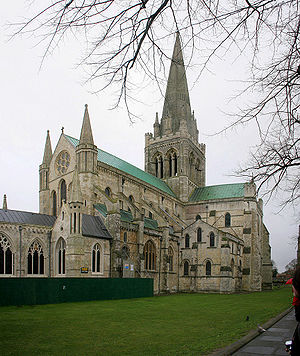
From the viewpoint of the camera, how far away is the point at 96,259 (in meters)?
30.5

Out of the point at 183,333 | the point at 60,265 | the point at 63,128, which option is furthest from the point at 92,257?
the point at 183,333

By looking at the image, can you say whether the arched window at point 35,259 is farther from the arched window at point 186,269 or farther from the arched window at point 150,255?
the arched window at point 186,269

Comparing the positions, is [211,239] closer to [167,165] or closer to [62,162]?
[167,165]

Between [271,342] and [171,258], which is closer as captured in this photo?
[271,342]

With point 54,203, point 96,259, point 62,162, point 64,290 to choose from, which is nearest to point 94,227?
point 96,259

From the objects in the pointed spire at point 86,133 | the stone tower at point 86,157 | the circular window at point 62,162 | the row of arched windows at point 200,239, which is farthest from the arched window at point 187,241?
the pointed spire at point 86,133

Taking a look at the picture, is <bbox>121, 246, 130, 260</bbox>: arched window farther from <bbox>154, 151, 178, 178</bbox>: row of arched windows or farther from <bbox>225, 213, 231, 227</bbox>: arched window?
<bbox>154, 151, 178, 178</bbox>: row of arched windows

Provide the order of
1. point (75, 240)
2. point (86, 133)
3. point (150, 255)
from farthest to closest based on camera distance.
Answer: point (150, 255), point (86, 133), point (75, 240)

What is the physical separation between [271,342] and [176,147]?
160ft

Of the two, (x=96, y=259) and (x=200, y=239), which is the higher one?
(x=200, y=239)

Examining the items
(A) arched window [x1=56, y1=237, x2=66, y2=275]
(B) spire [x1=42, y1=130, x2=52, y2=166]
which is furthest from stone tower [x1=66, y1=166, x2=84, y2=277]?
(B) spire [x1=42, y1=130, x2=52, y2=166]

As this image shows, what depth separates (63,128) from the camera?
39406 mm

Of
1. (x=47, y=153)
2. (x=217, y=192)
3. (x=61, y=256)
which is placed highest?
(x=47, y=153)

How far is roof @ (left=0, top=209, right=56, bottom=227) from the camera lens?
29.4m
